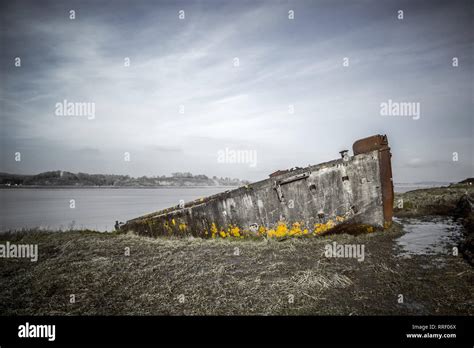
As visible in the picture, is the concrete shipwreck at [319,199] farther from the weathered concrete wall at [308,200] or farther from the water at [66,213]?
the water at [66,213]

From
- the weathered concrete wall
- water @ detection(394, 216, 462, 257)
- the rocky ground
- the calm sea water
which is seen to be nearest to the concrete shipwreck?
the weathered concrete wall

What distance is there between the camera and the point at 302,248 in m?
6.13

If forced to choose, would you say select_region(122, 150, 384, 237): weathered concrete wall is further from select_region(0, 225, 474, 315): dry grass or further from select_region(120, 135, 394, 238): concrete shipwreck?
select_region(0, 225, 474, 315): dry grass

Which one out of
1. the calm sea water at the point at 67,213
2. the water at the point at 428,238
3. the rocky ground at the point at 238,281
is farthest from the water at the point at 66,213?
the water at the point at 428,238

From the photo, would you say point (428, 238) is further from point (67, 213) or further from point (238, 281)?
point (67, 213)

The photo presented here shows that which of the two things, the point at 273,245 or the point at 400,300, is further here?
the point at 273,245

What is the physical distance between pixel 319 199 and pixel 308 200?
1.00 feet

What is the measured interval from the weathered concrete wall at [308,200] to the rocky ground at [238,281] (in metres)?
0.83

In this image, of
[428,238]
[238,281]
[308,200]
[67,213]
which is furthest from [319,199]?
[67,213]

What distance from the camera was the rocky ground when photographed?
3.44 metres
